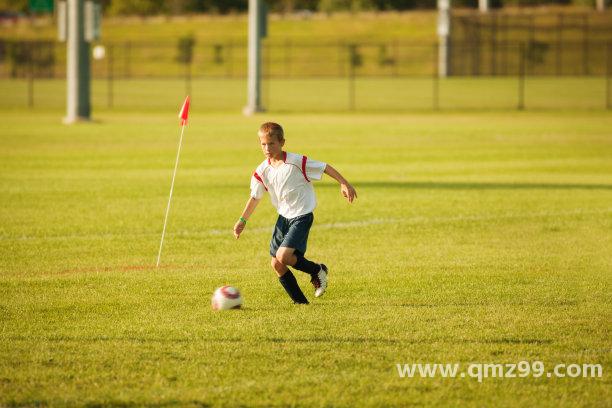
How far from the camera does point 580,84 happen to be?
64625 millimetres

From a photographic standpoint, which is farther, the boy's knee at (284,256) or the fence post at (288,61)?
the fence post at (288,61)

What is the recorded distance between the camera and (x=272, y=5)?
384 feet

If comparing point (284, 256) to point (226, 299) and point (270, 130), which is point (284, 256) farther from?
point (270, 130)

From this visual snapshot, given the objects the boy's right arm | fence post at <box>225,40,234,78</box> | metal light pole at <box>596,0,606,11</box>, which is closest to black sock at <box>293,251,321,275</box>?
the boy's right arm

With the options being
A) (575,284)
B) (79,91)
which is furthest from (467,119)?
(575,284)

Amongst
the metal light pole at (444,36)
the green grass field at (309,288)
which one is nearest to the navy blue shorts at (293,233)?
the green grass field at (309,288)

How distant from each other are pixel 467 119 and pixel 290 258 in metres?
29.4

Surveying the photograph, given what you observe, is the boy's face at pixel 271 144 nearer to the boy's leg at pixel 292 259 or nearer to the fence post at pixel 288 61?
the boy's leg at pixel 292 259

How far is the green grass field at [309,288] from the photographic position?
6.42 meters

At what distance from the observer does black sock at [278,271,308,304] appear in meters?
8.66

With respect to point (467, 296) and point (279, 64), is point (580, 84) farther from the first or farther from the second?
point (467, 296)

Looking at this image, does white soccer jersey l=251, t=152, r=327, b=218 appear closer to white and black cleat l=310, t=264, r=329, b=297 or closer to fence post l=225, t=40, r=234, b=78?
white and black cleat l=310, t=264, r=329, b=297

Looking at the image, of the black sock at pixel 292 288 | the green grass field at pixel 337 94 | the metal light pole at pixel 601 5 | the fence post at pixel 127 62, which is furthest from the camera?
the metal light pole at pixel 601 5

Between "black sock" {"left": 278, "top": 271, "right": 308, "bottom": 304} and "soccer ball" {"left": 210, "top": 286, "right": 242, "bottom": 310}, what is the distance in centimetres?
41
